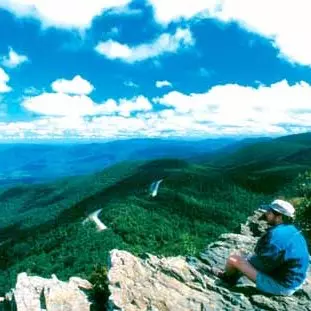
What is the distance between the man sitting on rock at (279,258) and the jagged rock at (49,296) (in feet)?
27.3

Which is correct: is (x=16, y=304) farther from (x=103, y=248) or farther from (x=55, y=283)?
(x=103, y=248)

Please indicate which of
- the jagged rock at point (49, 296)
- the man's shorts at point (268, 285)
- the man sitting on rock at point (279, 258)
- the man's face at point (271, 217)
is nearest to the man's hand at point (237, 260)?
the man sitting on rock at point (279, 258)

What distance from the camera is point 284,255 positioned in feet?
67.8

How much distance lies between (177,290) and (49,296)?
21.1 feet

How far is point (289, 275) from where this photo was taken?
2109 cm

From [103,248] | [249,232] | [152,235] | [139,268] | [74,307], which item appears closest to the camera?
[74,307]

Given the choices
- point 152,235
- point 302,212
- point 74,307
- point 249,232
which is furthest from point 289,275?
point 152,235

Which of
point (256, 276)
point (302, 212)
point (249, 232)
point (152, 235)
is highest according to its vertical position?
point (256, 276)

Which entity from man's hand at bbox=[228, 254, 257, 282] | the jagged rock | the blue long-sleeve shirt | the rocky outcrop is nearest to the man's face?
the blue long-sleeve shirt

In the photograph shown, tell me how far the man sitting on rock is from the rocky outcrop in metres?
1.00

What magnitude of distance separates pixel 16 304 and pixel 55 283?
92.6 inches

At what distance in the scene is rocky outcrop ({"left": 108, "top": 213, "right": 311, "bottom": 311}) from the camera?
2175cm

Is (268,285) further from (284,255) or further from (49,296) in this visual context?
(49,296)

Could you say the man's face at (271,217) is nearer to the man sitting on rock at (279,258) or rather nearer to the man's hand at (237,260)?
the man sitting on rock at (279,258)
